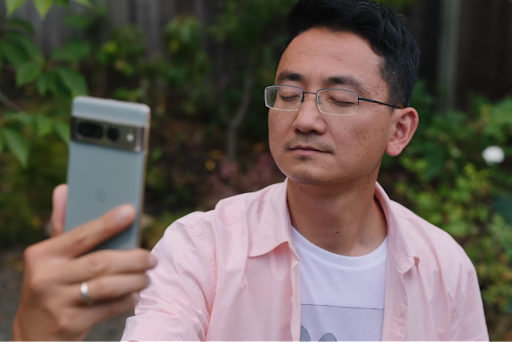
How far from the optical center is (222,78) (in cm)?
545

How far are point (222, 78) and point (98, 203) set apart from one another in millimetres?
4687

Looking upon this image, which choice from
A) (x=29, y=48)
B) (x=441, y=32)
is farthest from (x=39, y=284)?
(x=441, y=32)

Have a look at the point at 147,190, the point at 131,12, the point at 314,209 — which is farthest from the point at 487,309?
the point at 131,12

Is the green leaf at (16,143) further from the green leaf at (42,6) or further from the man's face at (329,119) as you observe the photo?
the man's face at (329,119)

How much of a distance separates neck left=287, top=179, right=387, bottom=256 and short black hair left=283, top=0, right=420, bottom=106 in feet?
1.20

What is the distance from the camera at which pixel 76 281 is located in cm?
76

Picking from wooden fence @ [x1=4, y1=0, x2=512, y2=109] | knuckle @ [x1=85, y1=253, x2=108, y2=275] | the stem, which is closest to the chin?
knuckle @ [x1=85, y1=253, x2=108, y2=275]

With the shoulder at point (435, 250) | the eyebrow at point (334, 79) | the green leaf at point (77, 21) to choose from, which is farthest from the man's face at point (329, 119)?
the green leaf at point (77, 21)

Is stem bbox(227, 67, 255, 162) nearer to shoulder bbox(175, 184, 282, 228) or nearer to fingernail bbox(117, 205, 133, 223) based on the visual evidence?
shoulder bbox(175, 184, 282, 228)

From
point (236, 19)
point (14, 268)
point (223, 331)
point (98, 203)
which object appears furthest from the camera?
point (236, 19)

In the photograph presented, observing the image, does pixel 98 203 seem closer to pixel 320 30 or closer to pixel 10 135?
pixel 320 30

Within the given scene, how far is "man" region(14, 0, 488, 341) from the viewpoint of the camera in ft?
5.48

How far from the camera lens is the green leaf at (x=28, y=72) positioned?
227cm

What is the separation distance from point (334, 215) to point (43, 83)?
139 cm
